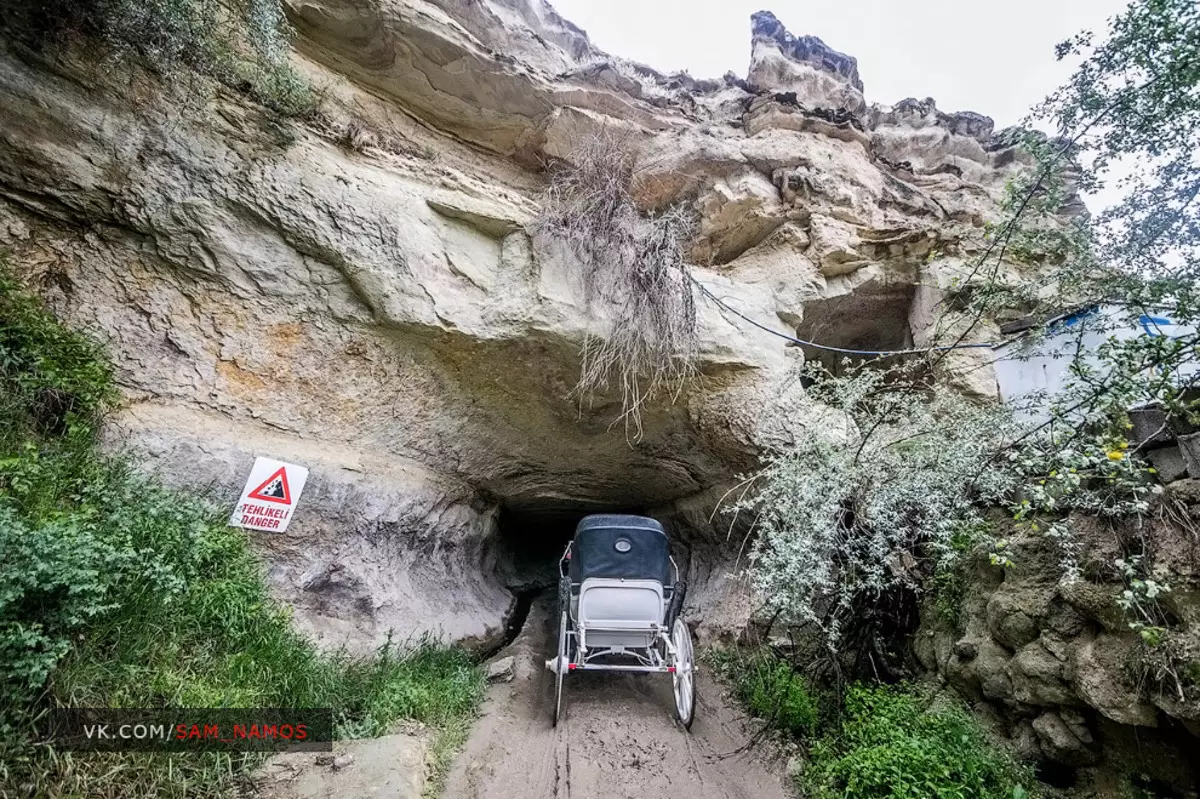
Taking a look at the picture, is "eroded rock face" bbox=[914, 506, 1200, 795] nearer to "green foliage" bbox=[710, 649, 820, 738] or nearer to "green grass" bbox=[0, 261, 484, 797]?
"green foliage" bbox=[710, 649, 820, 738]

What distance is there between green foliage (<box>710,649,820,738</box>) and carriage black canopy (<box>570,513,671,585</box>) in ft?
3.42

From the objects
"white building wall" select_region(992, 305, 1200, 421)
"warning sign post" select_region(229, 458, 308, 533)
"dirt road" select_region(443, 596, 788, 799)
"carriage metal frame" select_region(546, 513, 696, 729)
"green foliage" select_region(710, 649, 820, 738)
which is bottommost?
"dirt road" select_region(443, 596, 788, 799)

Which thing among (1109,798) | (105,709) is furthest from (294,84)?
(1109,798)

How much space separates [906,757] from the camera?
2.81m

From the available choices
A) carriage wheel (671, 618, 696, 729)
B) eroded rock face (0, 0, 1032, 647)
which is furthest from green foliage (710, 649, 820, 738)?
eroded rock face (0, 0, 1032, 647)

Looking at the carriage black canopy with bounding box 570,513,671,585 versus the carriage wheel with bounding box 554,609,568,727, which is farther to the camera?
the carriage black canopy with bounding box 570,513,671,585

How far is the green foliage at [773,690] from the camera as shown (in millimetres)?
3658

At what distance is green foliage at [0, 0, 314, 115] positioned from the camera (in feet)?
10.9

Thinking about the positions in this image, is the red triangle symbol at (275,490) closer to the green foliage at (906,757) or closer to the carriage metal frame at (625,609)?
the carriage metal frame at (625,609)

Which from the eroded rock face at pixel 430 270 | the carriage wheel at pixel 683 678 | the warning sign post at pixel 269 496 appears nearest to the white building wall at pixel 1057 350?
the eroded rock face at pixel 430 270

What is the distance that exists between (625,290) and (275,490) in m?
3.52

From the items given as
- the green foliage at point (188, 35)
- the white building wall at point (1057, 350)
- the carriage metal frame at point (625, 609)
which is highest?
the green foliage at point (188, 35)

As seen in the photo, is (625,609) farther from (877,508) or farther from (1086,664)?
(1086,664)

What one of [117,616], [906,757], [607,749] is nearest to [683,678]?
[607,749]
